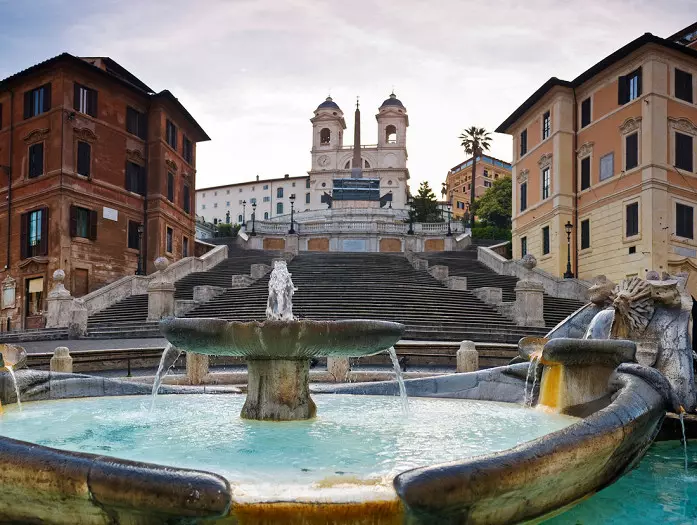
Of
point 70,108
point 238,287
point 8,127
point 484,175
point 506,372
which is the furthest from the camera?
point 484,175

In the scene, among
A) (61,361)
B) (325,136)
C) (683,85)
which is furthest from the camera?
(325,136)

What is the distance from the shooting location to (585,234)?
109 ft

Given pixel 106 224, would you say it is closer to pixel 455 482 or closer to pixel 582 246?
pixel 582 246

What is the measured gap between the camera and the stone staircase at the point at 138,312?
2308cm

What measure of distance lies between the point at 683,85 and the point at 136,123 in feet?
94.0

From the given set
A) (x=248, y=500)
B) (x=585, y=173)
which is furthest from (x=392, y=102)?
(x=248, y=500)

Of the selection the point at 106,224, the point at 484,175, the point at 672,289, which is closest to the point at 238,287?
the point at 106,224

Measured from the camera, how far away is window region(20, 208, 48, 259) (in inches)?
1265

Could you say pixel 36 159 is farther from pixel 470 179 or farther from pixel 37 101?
pixel 470 179

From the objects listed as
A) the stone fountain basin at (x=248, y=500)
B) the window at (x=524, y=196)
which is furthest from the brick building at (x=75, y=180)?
the stone fountain basin at (x=248, y=500)

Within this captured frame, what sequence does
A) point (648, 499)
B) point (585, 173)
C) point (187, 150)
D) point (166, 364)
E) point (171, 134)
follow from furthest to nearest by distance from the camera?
point (187, 150), point (171, 134), point (585, 173), point (166, 364), point (648, 499)

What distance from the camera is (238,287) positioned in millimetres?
27891

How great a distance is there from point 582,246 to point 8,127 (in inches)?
1221

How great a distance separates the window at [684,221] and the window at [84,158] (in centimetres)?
2860
